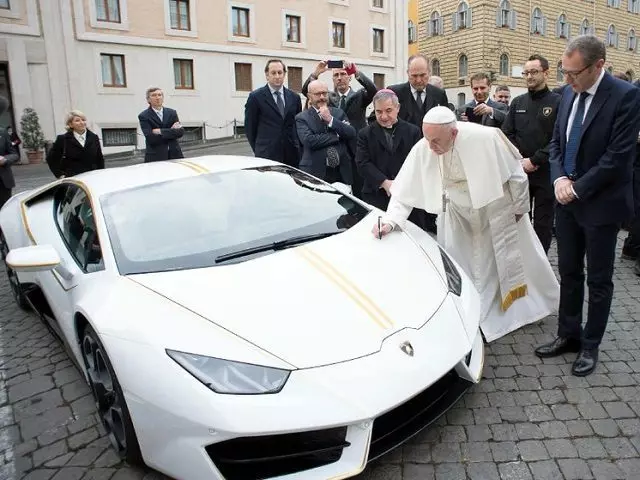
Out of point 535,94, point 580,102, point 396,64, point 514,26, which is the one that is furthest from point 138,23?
point 514,26

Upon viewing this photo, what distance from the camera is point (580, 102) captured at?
2.91 m

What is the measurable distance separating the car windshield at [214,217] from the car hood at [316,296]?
15 centimetres

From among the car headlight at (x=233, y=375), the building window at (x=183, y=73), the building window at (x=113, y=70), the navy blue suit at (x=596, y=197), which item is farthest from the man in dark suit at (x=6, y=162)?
the building window at (x=183, y=73)

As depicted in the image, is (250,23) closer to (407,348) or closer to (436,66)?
(436,66)

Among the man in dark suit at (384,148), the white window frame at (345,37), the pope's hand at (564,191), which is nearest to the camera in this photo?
the pope's hand at (564,191)

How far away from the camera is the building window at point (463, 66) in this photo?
42.0 metres

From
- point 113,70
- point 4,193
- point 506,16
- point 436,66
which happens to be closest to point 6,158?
point 4,193

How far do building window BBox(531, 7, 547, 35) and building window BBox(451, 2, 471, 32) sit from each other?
639 centimetres

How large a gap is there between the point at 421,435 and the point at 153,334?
4.25 ft

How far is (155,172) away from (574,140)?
8.16 feet

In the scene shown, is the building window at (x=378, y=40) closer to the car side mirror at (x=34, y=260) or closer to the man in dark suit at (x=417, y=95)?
the man in dark suit at (x=417, y=95)

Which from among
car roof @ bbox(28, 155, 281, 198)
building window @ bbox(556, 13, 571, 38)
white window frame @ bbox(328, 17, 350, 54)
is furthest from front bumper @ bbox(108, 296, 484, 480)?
building window @ bbox(556, 13, 571, 38)

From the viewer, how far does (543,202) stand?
15.4ft

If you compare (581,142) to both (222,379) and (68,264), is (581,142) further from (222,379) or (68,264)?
(68,264)
